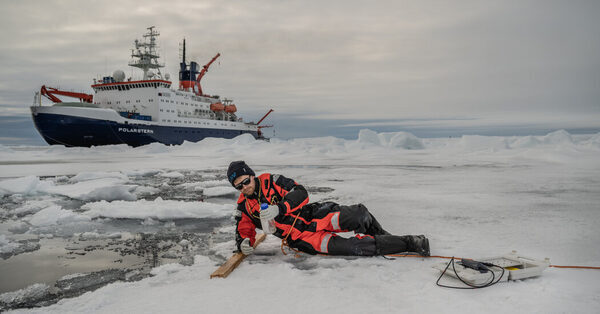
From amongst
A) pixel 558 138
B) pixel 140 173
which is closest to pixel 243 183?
pixel 140 173

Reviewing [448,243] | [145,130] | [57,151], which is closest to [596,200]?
[448,243]

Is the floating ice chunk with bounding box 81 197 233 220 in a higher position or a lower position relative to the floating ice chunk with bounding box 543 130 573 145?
lower

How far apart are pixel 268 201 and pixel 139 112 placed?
2614 centimetres

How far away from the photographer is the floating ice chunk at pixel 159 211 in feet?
14.5

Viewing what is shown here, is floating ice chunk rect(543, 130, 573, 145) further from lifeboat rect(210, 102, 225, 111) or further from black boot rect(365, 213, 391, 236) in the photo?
black boot rect(365, 213, 391, 236)

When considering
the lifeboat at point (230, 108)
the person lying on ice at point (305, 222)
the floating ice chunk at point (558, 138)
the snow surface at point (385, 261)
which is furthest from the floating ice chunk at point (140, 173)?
the floating ice chunk at point (558, 138)

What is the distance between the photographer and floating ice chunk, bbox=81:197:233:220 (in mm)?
4414

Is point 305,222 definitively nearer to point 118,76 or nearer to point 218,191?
point 218,191

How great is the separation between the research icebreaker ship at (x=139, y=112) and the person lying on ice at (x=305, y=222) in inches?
934

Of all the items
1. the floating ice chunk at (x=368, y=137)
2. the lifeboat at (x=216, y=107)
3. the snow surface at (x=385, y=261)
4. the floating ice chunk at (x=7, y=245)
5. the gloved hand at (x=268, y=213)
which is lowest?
the floating ice chunk at (x=7, y=245)

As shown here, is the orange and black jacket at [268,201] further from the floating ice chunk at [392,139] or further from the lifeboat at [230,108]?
the lifeboat at [230,108]

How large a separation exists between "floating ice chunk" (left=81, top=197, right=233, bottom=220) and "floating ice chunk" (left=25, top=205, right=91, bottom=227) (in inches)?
8.4

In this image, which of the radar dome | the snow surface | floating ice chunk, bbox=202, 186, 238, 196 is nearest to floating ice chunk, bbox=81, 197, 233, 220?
the snow surface

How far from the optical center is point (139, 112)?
84.6 feet
